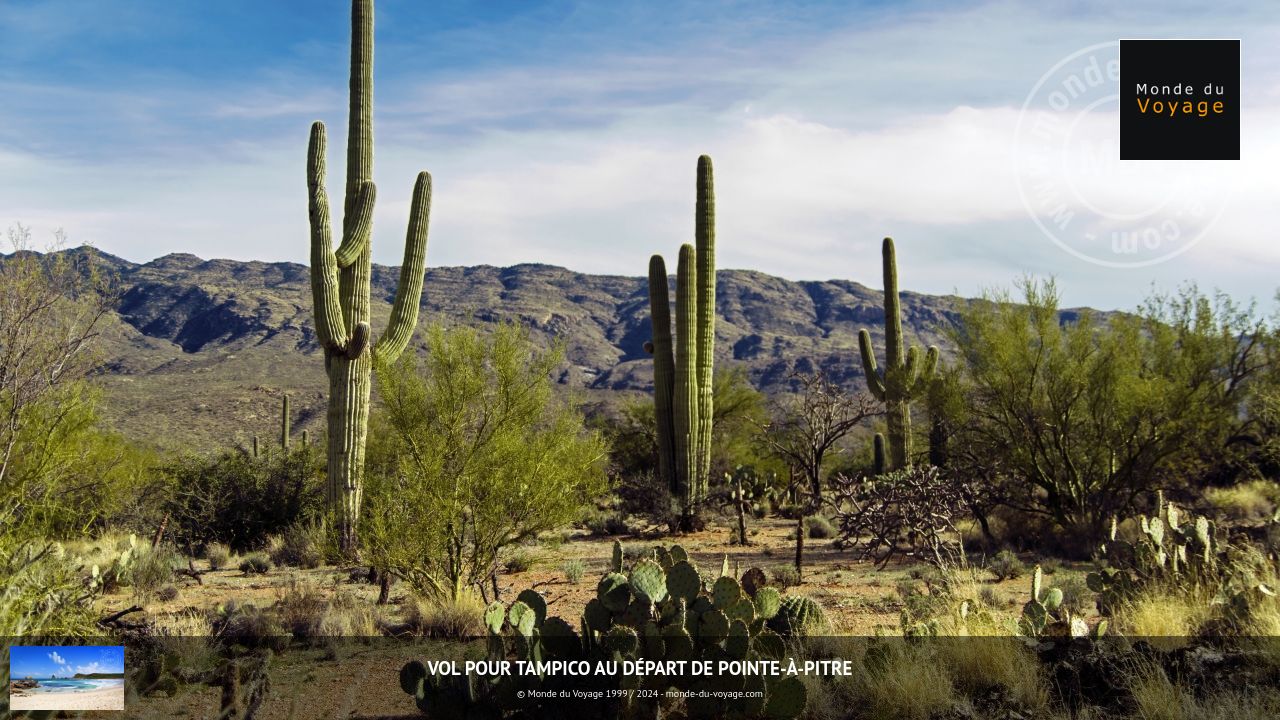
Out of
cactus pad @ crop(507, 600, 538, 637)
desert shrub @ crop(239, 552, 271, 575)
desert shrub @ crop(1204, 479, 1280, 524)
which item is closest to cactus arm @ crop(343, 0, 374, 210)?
desert shrub @ crop(239, 552, 271, 575)

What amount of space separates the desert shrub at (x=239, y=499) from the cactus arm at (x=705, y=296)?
26.6 feet

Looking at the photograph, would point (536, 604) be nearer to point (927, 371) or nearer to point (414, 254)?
point (414, 254)

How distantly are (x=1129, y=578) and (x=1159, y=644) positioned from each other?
2.04 metres

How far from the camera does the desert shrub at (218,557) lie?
15750 millimetres

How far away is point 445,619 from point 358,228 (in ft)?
25.7

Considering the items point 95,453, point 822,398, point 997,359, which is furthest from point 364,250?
point 997,359

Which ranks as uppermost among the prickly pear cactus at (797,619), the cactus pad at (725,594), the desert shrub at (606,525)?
the cactus pad at (725,594)

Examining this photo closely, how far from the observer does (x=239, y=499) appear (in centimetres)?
1803

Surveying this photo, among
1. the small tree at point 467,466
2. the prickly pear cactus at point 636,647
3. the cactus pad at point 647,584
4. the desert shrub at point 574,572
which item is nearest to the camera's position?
the prickly pear cactus at point 636,647

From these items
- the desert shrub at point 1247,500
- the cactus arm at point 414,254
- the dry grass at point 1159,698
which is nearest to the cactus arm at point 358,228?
the cactus arm at point 414,254

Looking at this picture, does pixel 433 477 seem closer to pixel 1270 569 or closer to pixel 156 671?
pixel 156 671

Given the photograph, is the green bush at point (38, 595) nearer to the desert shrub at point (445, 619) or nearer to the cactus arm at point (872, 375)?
the desert shrub at point (445, 619)

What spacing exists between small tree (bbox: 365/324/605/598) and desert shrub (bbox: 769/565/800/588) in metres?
2.73

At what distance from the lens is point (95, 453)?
15602 millimetres
